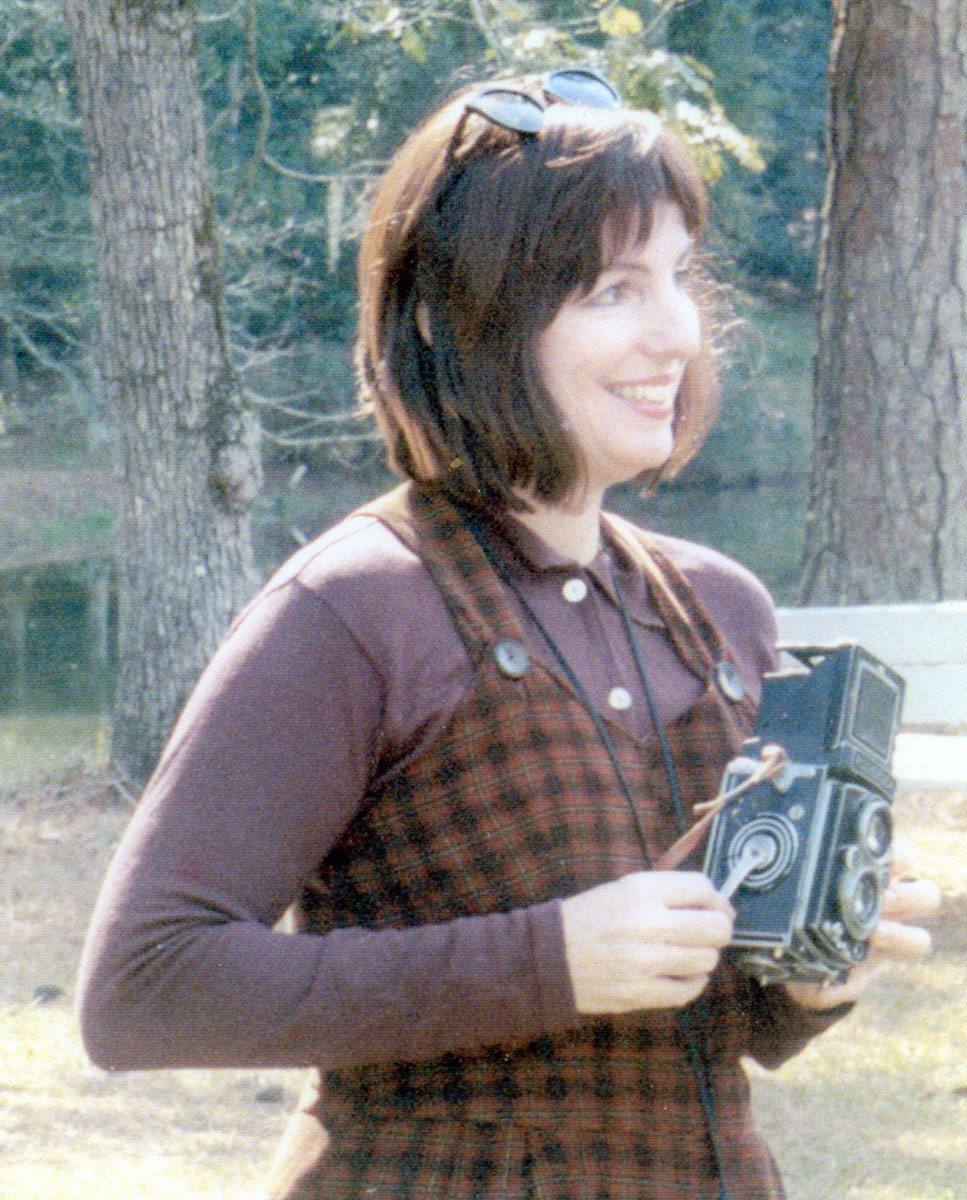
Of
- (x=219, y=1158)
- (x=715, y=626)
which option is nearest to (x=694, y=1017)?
(x=715, y=626)

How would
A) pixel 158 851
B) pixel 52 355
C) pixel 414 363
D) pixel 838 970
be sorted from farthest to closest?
pixel 52 355, pixel 414 363, pixel 838 970, pixel 158 851

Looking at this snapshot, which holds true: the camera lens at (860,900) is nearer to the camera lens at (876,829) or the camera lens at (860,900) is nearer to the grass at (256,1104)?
the camera lens at (876,829)

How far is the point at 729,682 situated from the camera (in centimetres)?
161

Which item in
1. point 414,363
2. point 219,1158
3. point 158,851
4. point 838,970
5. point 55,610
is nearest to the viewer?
point 158,851

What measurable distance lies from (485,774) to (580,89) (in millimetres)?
616

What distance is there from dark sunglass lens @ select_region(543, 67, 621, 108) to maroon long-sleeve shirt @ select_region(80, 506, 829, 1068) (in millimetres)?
474

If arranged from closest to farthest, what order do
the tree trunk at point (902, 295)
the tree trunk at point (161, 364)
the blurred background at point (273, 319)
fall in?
the tree trunk at point (902, 295) → the tree trunk at point (161, 364) → the blurred background at point (273, 319)

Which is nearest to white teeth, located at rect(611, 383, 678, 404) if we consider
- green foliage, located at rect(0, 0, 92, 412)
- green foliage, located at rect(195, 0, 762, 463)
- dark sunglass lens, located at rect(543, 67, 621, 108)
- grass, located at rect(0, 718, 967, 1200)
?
dark sunglass lens, located at rect(543, 67, 621, 108)

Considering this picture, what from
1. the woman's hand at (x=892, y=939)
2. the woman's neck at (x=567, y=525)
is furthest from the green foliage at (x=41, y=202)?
the woman's hand at (x=892, y=939)

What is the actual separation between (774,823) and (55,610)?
57.8 feet

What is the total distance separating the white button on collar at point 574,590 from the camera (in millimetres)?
1569

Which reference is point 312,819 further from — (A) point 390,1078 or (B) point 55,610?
(B) point 55,610

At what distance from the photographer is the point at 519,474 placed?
1555 millimetres

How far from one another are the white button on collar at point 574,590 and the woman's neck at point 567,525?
0.11 ft
